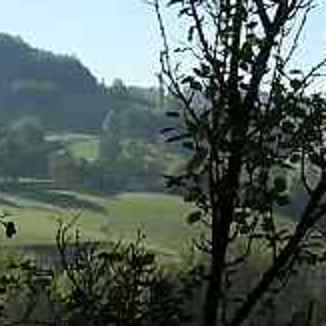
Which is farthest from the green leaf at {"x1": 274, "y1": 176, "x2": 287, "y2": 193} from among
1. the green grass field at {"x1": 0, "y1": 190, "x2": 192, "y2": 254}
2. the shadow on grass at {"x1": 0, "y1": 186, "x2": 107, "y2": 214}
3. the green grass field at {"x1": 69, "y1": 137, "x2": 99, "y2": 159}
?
the green grass field at {"x1": 69, "y1": 137, "x2": 99, "y2": 159}

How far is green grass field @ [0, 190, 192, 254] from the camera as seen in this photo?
4173 inches

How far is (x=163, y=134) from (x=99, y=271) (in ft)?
2.75

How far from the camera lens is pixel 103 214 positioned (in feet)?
404

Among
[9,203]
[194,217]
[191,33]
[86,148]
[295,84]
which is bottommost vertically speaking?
[9,203]

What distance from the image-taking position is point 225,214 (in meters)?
4.25

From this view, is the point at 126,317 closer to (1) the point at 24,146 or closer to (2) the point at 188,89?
(2) the point at 188,89

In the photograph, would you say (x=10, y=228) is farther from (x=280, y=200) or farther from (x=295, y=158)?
(x=295, y=158)

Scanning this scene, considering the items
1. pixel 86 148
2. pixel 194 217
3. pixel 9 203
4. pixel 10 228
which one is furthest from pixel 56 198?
pixel 194 217

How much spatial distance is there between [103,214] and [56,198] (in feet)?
36.7

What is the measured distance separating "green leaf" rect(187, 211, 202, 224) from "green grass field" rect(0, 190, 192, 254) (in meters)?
95.1

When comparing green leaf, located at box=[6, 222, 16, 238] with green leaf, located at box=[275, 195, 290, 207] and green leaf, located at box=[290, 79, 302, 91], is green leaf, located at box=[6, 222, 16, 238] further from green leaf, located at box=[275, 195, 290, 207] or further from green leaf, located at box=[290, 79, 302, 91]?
green leaf, located at box=[290, 79, 302, 91]

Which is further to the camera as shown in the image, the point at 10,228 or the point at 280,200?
the point at 10,228

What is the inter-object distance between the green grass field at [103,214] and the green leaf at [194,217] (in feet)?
312

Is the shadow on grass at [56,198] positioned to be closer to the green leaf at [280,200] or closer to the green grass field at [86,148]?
the green grass field at [86,148]
